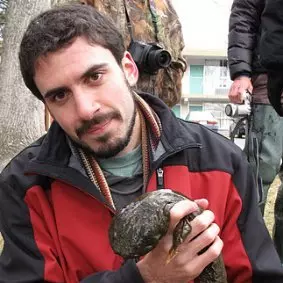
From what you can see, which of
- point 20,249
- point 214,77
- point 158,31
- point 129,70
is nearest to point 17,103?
point 158,31

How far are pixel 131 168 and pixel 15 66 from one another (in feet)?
22.5

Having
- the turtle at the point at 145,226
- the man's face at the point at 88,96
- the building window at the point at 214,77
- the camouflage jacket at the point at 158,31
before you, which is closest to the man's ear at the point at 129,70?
the man's face at the point at 88,96

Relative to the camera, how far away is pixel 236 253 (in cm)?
229

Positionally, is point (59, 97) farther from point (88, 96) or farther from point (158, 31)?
point (158, 31)

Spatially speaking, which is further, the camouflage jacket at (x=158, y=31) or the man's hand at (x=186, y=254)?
the camouflage jacket at (x=158, y=31)

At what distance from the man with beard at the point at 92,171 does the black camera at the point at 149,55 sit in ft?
3.68

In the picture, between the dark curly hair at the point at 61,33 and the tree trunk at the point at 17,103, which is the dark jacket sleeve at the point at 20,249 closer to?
the dark curly hair at the point at 61,33

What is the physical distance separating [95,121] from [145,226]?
60cm

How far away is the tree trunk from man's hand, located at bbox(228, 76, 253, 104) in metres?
5.26

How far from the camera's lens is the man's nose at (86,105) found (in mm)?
2123

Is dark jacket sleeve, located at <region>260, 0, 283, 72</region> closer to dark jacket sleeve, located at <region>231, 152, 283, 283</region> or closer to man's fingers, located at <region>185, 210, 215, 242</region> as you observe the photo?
dark jacket sleeve, located at <region>231, 152, 283, 283</region>

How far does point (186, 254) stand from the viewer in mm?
→ 1883

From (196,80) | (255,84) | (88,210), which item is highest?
(88,210)

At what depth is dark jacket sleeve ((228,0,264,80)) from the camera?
405cm
